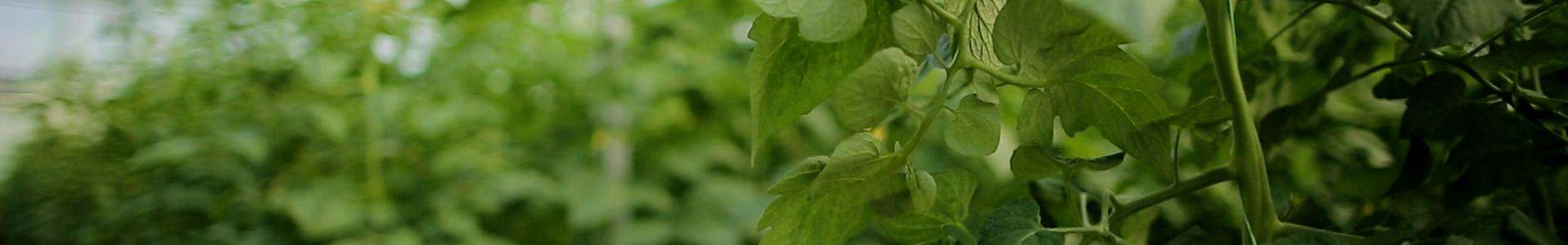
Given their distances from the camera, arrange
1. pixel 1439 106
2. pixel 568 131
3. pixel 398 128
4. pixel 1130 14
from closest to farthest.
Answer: pixel 1130 14 < pixel 1439 106 < pixel 398 128 < pixel 568 131

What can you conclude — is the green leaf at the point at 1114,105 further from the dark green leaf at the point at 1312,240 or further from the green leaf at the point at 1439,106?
the green leaf at the point at 1439,106

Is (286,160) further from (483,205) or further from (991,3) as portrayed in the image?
(991,3)

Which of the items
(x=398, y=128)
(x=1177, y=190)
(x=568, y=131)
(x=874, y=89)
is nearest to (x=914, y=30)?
(x=874, y=89)

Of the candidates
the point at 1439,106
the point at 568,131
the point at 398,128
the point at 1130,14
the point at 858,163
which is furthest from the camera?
the point at 568,131

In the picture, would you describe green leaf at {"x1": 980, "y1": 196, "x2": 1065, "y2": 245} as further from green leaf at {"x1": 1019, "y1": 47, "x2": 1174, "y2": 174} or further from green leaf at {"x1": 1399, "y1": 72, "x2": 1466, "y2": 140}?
green leaf at {"x1": 1399, "y1": 72, "x2": 1466, "y2": 140}

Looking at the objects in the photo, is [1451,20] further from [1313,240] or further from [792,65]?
[792,65]

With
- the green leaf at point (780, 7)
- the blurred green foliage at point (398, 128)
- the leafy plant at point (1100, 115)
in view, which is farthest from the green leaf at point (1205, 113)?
the blurred green foliage at point (398, 128)
